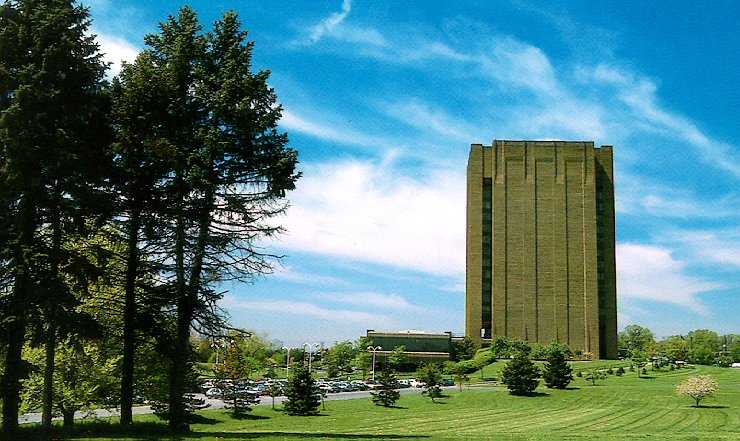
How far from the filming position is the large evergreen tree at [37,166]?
57.0ft

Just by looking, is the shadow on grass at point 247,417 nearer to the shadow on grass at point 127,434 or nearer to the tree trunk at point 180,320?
the tree trunk at point 180,320

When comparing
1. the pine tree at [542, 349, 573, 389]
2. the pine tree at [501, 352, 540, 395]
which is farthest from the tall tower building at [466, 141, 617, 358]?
the pine tree at [501, 352, 540, 395]

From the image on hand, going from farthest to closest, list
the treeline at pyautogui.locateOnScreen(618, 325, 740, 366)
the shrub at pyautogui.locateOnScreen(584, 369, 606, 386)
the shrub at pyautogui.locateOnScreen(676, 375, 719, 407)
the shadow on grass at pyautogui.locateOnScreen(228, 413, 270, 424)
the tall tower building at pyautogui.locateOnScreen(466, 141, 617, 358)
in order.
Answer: the tall tower building at pyautogui.locateOnScreen(466, 141, 617, 358)
the treeline at pyautogui.locateOnScreen(618, 325, 740, 366)
the shrub at pyautogui.locateOnScreen(584, 369, 606, 386)
the shrub at pyautogui.locateOnScreen(676, 375, 719, 407)
the shadow on grass at pyautogui.locateOnScreen(228, 413, 270, 424)

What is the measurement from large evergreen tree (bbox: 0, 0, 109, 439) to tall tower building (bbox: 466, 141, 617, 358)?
112 meters

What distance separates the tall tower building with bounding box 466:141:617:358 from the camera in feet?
403

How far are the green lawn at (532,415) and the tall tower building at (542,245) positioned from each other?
46743mm

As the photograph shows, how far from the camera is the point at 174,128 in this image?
22.2 metres

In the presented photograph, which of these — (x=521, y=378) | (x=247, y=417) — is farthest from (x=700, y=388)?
(x=247, y=417)

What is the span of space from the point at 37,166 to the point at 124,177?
3.66m

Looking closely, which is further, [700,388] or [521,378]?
[521,378]

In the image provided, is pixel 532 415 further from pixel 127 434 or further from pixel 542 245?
pixel 542 245

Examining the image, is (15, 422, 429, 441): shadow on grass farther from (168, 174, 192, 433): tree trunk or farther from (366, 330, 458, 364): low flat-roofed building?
(366, 330, 458, 364): low flat-roofed building

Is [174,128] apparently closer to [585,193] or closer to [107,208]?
[107,208]

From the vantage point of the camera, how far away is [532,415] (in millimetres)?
48844
